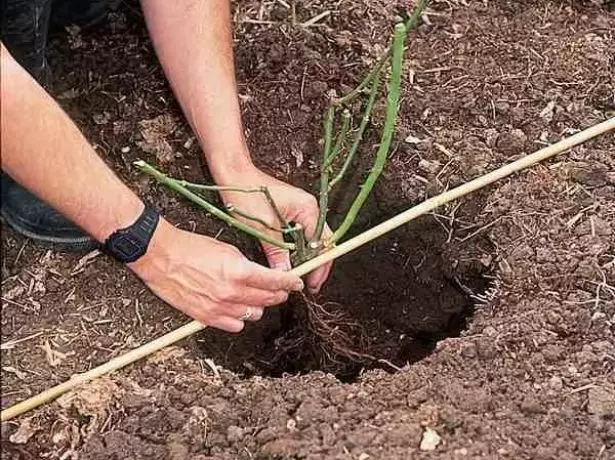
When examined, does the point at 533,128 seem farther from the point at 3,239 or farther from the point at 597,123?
the point at 3,239

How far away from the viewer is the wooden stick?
1.73 m

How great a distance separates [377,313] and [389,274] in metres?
0.09

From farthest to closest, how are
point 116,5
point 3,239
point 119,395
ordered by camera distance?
point 116,5 < point 3,239 < point 119,395

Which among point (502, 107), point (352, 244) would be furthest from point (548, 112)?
point (352, 244)

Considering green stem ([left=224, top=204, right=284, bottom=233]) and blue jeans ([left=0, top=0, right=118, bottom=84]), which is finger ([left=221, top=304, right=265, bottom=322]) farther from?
blue jeans ([left=0, top=0, right=118, bottom=84])

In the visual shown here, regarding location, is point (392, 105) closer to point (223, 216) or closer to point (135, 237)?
point (223, 216)

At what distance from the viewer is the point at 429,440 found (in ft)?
5.26

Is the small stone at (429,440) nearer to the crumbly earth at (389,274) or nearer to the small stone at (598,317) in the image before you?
the crumbly earth at (389,274)

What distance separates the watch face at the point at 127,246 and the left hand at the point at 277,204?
24cm

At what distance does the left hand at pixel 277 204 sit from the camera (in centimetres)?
185

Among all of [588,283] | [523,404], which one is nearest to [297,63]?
[588,283]

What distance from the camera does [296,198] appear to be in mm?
1872

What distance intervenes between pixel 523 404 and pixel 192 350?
0.58 metres

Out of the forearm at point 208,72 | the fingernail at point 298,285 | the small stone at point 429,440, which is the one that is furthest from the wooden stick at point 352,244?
the small stone at point 429,440
